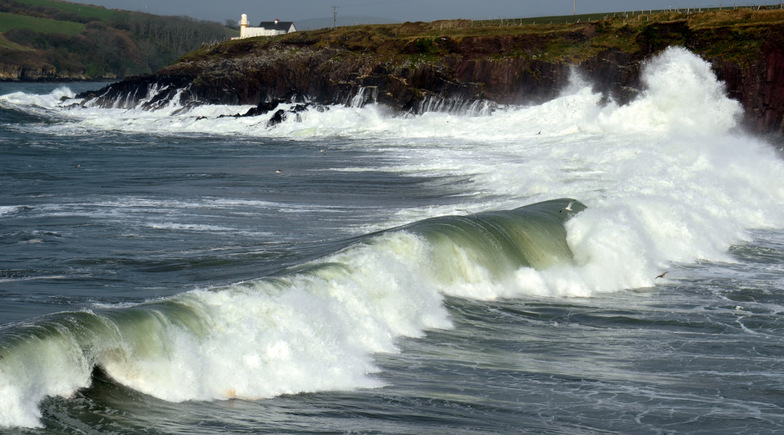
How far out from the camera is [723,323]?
11469 millimetres

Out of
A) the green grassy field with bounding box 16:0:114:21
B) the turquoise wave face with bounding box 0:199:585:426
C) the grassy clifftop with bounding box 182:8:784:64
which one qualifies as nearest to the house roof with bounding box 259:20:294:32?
the grassy clifftop with bounding box 182:8:784:64

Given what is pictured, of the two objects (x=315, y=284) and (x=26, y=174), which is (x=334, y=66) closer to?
(x=26, y=174)

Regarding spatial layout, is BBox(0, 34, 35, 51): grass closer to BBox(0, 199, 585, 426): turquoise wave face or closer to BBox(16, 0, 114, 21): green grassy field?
BBox(16, 0, 114, 21): green grassy field

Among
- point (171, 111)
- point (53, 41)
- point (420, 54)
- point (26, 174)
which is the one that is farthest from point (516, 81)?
point (53, 41)

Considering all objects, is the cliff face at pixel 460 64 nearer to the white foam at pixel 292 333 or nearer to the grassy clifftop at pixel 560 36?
the grassy clifftop at pixel 560 36

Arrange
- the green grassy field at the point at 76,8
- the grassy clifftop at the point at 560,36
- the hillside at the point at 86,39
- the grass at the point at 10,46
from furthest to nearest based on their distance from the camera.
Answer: the green grassy field at the point at 76,8
the hillside at the point at 86,39
the grass at the point at 10,46
the grassy clifftop at the point at 560,36

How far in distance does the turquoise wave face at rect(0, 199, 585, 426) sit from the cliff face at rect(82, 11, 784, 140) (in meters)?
33.4

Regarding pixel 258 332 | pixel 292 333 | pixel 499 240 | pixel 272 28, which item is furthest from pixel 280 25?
pixel 258 332

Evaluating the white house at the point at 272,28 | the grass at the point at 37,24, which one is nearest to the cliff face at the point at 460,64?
the white house at the point at 272,28

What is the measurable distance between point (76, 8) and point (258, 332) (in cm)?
18603

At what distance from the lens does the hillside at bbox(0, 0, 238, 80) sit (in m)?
137

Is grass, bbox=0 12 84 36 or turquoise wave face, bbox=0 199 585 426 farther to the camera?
grass, bbox=0 12 84 36

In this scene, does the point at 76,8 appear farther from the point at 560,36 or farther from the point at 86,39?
the point at 560,36

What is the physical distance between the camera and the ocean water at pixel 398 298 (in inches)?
307
